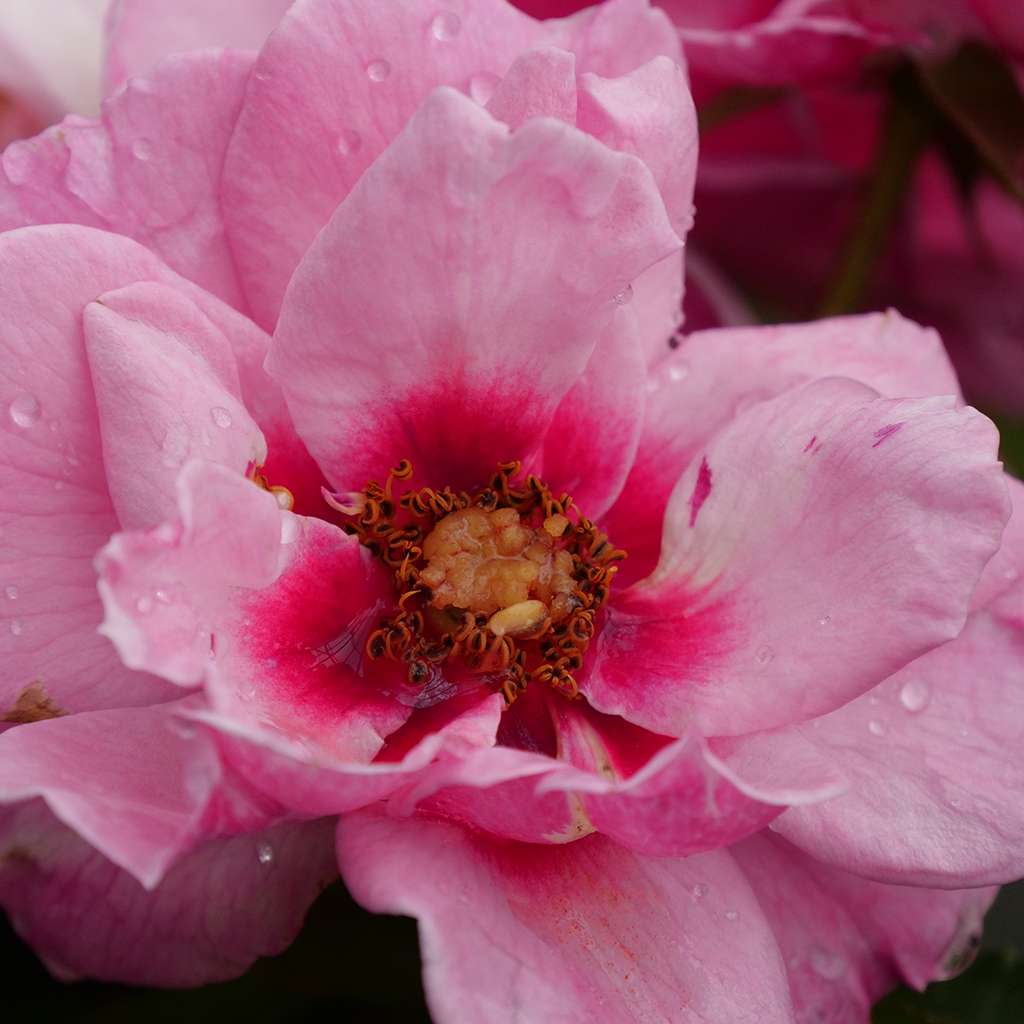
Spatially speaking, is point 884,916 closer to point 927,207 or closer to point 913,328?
point 913,328

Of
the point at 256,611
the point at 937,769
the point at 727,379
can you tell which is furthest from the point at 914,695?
the point at 256,611

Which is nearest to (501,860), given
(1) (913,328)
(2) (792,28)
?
(1) (913,328)

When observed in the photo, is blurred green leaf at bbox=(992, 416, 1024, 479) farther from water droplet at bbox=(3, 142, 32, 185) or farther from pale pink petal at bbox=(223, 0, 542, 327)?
water droplet at bbox=(3, 142, 32, 185)

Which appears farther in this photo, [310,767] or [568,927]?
[568,927]

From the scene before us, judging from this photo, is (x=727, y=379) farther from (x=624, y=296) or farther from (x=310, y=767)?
(x=310, y=767)

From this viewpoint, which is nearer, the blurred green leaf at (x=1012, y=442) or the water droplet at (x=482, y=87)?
the water droplet at (x=482, y=87)

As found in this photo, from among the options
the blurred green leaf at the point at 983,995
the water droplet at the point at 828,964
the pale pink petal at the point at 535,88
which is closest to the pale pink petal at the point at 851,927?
the water droplet at the point at 828,964

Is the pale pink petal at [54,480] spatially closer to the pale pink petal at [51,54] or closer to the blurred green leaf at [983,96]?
the pale pink petal at [51,54]
